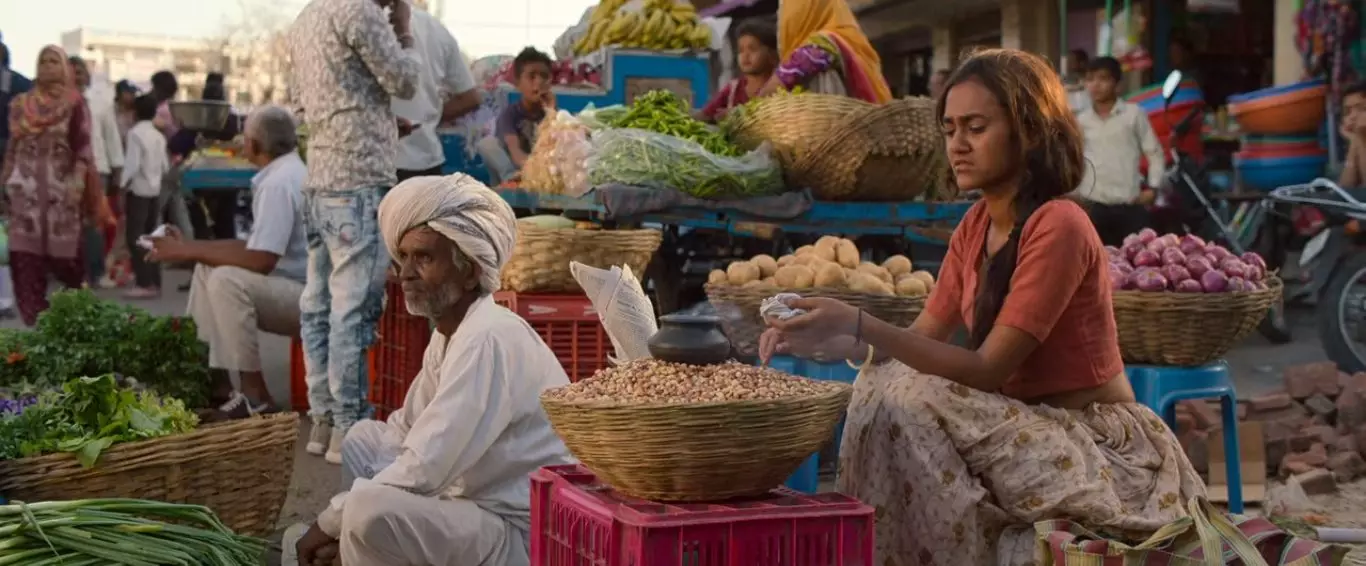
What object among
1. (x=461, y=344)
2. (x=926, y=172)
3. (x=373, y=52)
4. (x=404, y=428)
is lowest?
(x=404, y=428)

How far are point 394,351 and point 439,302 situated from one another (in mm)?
2851

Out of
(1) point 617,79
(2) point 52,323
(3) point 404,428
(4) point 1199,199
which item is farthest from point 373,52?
(4) point 1199,199

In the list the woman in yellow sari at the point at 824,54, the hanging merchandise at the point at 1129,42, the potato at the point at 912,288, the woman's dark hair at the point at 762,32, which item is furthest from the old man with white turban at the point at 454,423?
the hanging merchandise at the point at 1129,42

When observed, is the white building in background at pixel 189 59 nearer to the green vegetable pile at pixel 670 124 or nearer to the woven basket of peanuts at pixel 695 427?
the green vegetable pile at pixel 670 124

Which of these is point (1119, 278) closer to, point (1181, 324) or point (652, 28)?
point (1181, 324)

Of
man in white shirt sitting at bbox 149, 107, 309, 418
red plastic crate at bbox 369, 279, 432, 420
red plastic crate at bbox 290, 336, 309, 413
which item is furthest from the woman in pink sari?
red plastic crate at bbox 369, 279, 432, 420

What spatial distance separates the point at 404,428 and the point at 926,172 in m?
3.51

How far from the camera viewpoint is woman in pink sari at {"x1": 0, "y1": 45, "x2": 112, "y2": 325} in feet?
28.9

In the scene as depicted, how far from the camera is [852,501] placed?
→ 276 centimetres

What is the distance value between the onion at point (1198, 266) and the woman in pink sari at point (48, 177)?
6.77 m

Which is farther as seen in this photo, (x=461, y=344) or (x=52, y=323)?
(x=52, y=323)

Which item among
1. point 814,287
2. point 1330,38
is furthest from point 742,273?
point 1330,38

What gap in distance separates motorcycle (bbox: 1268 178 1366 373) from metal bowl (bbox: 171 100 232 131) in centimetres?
753

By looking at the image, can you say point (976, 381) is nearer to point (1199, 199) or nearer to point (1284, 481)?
point (1284, 481)
